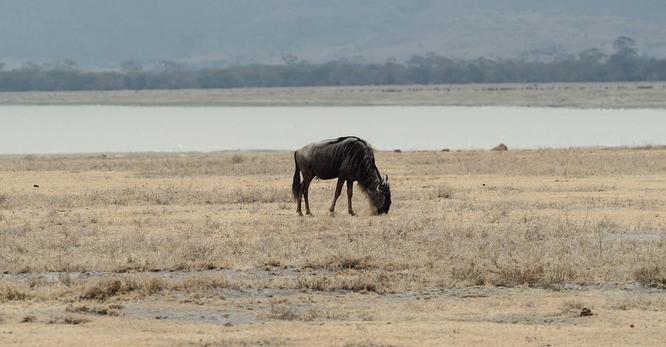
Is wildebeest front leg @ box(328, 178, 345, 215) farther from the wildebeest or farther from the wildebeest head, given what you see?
the wildebeest head

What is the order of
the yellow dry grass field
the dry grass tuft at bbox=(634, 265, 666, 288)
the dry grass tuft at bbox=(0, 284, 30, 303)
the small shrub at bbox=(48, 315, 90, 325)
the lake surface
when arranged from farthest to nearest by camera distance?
the lake surface
the dry grass tuft at bbox=(634, 265, 666, 288)
the dry grass tuft at bbox=(0, 284, 30, 303)
the small shrub at bbox=(48, 315, 90, 325)
the yellow dry grass field

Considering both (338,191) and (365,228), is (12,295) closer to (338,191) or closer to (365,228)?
(365,228)

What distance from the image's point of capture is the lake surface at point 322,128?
2243 inches

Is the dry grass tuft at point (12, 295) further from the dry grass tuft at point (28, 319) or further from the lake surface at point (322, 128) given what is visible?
the lake surface at point (322, 128)

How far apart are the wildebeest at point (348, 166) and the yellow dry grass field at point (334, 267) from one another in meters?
0.43

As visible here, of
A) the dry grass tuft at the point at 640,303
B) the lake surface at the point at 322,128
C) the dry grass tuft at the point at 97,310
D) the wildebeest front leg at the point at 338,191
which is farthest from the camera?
the lake surface at the point at 322,128

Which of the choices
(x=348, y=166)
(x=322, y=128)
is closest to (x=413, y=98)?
(x=322, y=128)

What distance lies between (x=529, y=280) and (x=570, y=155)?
22.5 meters

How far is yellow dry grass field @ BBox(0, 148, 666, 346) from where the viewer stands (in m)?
12.9

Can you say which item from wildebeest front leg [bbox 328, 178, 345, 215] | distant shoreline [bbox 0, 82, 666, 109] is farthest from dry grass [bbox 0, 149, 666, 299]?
distant shoreline [bbox 0, 82, 666, 109]

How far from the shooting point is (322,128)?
244 feet

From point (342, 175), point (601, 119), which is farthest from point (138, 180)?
point (601, 119)

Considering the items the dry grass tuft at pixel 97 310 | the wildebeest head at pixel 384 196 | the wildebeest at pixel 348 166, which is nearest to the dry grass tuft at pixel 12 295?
the dry grass tuft at pixel 97 310

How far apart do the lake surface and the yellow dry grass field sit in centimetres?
2887
